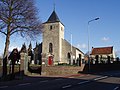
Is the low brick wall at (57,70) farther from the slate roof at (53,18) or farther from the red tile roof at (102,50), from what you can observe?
the red tile roof at (102,50)

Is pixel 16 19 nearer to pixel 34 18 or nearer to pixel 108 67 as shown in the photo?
pixel 34 18

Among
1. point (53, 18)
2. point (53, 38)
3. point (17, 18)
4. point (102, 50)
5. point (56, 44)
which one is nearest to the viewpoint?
point (17, 18)

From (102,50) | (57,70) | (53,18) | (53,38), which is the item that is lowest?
(57,70)

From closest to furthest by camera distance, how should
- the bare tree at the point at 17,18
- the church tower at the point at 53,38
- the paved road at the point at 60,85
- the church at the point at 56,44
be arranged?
the paved road at the point at 60,85 → the bare tree at the point at 17,18 → the church tower at the point at 53,38 → the church at the point at 56,44

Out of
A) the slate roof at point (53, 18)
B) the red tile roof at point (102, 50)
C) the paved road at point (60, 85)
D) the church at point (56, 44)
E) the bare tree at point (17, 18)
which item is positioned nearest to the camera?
the paved road at point (60, 85)

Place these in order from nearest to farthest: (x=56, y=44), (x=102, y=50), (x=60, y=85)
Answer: (x=60, y=85) → (x=56, y=44) → (x=102, y=50)

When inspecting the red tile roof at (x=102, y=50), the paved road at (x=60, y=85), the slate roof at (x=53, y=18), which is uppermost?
the slate roof at (x=53, y=18)

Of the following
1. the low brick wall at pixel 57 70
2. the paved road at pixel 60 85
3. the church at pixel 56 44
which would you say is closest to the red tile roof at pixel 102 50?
the church at pixel 56 44

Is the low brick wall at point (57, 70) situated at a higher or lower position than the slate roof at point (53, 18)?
lower

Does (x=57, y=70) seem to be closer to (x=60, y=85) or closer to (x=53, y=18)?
(x=60, y=85)

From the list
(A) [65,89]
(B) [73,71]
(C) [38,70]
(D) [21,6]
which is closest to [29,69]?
(C) [38,70]

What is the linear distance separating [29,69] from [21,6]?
9.45 meters

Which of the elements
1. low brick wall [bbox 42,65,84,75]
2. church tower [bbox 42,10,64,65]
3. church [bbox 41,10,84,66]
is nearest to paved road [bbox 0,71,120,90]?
low brick wall [bbox 42,65,84,75]

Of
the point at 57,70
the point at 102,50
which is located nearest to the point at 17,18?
the point at 57,70
